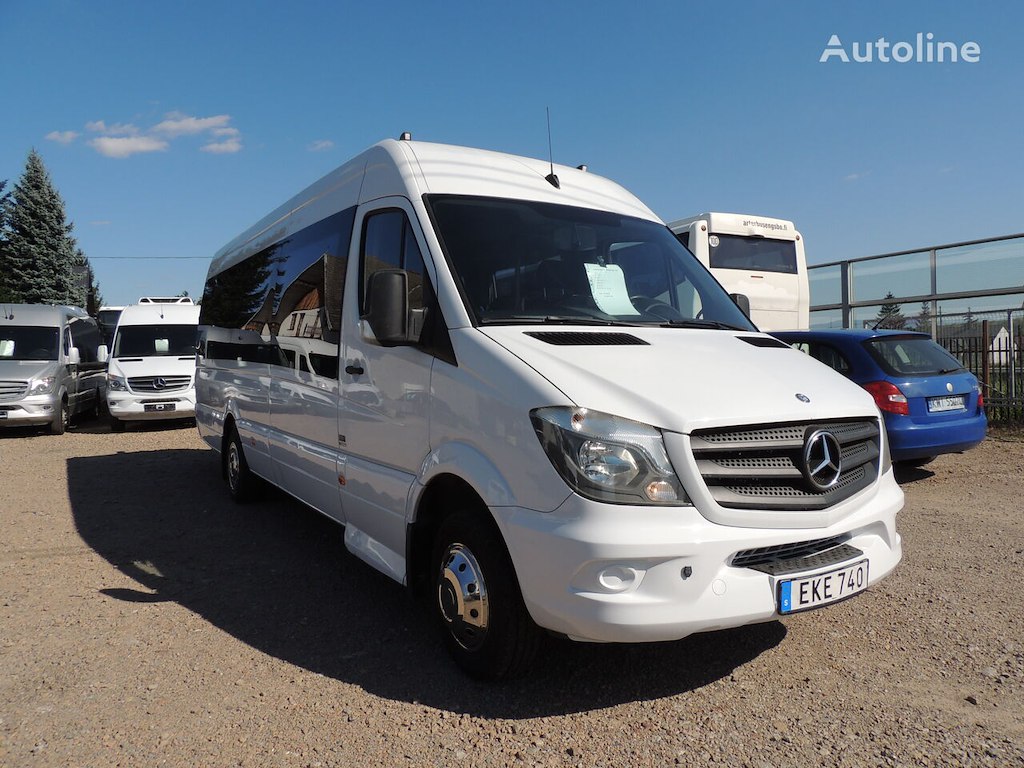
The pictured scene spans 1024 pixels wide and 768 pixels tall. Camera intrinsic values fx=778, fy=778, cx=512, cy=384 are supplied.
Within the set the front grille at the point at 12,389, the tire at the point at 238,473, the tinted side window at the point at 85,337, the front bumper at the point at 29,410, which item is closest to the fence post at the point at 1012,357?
the tire at the point at 238,473

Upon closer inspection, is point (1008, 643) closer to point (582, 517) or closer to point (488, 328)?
point (582, 517)

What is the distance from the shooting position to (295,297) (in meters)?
5.54

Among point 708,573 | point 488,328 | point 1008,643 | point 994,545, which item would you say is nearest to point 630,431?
point 708,573

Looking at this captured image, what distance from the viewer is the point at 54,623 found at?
4.36 m

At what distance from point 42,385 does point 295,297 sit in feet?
35.2

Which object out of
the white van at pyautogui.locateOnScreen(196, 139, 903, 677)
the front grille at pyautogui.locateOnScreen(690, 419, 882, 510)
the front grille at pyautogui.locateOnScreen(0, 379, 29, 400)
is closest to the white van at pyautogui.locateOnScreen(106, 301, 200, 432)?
the front grille at pyautogui.locateOnScreen(0, 379, 29, 400)

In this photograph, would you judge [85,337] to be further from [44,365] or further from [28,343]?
[44,365]

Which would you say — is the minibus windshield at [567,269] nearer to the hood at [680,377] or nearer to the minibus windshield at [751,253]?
the hood at [680,377]

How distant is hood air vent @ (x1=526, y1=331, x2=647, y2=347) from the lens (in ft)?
11.0

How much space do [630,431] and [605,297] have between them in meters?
1.28

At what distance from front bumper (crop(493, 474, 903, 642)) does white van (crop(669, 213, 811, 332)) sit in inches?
405

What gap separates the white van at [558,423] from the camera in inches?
112

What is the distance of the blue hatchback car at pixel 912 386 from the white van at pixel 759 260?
4809 mm

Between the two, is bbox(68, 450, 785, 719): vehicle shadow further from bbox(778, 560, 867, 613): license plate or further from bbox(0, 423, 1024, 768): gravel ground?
bbox(778, 560, 867, 613): license plate
